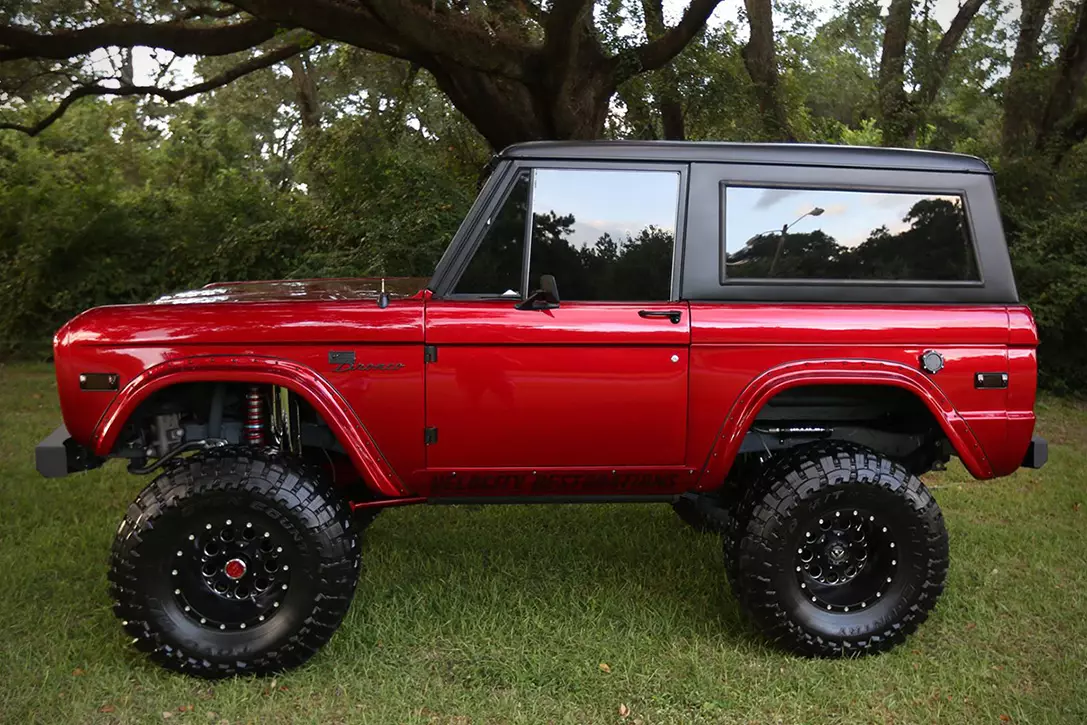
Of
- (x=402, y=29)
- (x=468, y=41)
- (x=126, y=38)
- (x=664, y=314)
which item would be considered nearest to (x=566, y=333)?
(x=664, y=314)

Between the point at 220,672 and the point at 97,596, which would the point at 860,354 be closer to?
the point at 220,672

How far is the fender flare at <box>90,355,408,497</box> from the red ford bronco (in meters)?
0.01

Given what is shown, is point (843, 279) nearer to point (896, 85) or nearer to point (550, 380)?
point (550, 380)

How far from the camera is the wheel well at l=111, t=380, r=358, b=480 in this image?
3.46m

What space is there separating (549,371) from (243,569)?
4.46 ft

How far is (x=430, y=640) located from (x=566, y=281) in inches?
61.8

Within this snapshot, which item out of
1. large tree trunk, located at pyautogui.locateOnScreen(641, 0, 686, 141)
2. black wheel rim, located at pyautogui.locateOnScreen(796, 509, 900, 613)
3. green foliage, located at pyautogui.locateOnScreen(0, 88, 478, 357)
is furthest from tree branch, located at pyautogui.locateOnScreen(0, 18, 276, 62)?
black wheel rim, located at pyautogui.locateOnScreen(796, 509, 900, 613)

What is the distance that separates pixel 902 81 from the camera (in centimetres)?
1140

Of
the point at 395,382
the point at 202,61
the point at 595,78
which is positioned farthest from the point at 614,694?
the point at 202,61

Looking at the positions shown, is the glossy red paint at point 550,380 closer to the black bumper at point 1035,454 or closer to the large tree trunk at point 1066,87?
the black bumper at point 1035,454

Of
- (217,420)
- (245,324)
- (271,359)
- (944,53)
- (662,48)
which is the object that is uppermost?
(944,53)


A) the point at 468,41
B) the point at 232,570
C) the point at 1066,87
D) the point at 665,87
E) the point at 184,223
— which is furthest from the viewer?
the point at 184,223

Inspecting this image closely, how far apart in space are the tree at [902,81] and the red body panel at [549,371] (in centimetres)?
871

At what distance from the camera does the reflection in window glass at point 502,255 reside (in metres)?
3.38
